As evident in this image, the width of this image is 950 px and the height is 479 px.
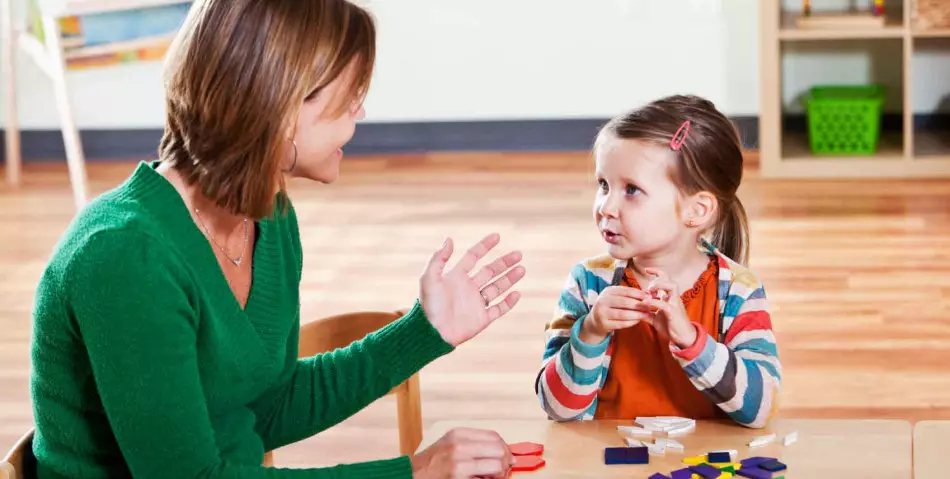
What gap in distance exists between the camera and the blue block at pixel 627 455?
149 cm

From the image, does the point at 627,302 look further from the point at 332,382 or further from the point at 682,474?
the point at 332,382

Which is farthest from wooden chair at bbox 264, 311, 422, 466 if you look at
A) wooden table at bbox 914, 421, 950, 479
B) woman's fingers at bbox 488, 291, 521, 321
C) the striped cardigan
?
wooden table at bbox 914, 421, 950, 479

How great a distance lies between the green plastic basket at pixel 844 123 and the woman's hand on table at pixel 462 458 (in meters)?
4.02

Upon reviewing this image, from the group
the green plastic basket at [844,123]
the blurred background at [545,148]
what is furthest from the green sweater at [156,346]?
the green plastic basket at [844,123]

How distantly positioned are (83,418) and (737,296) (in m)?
0.83

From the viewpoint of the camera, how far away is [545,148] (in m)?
5.75

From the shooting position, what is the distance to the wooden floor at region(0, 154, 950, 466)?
10.2ft

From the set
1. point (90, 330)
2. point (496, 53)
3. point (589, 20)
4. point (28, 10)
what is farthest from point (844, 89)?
point (90, 330)

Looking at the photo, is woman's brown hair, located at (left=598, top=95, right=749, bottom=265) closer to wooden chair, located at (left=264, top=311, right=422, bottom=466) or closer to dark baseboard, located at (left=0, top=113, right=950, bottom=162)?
wooden chair, located at (left=264, top=311, right=422, bottom=466)

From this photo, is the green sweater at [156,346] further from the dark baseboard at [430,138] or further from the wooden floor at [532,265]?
the dark baseboard at [430,138]

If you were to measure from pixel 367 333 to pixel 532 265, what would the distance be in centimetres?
217

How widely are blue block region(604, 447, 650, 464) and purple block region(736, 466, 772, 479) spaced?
0.34 feet

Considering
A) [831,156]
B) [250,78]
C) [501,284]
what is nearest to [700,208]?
[501,284]

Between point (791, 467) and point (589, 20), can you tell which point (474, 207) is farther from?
point (791, 467)
